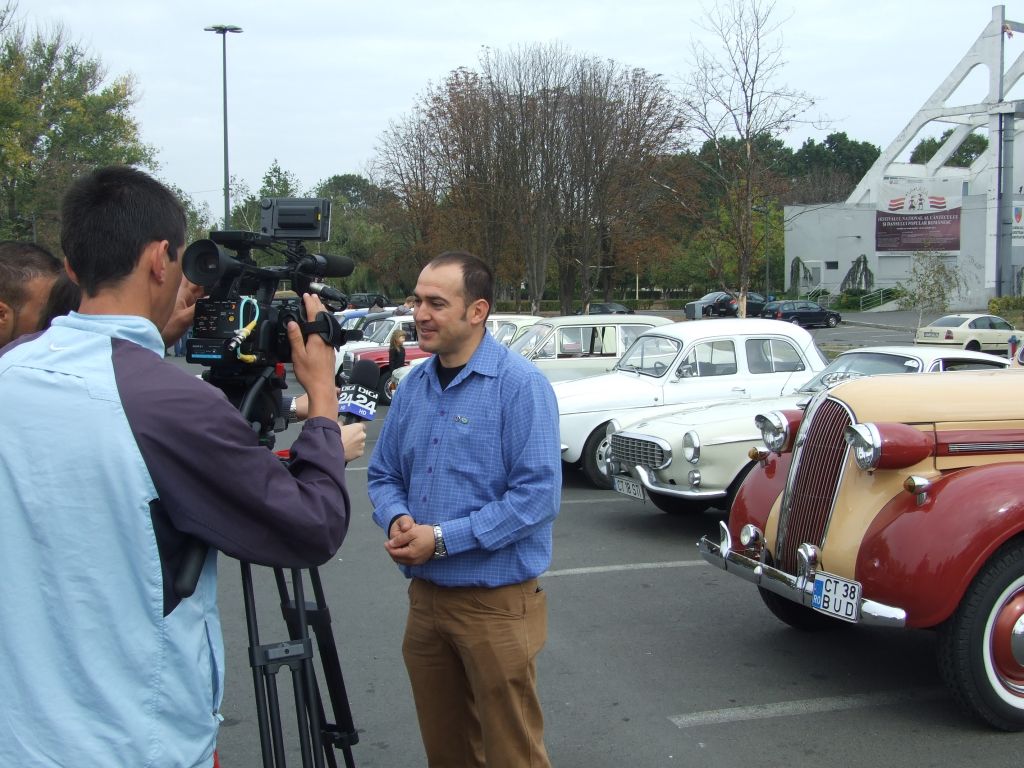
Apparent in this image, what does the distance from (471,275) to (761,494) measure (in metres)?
2.68

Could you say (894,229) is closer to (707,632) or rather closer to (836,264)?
(836,264)

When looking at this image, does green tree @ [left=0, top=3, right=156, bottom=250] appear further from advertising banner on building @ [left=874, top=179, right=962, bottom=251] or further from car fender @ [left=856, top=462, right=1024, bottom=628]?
advertising banner on building @ [left=874, top=179, right=962, bottom=251]

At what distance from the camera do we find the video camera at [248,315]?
2.22 m

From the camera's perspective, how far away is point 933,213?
53875 millimetres

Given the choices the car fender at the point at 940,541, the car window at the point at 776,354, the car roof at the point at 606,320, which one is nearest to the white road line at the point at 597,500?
the car window at the point at 776,354

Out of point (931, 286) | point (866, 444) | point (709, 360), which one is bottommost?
point (866, 444)

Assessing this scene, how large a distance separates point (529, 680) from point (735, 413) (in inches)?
201

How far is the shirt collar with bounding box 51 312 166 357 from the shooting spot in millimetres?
1735

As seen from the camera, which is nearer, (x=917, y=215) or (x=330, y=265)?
(x=330, y=265)

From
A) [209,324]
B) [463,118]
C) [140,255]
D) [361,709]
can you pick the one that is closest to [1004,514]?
[361,709]

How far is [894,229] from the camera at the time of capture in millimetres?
55562

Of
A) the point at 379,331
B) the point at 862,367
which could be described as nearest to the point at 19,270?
the point at 862,367

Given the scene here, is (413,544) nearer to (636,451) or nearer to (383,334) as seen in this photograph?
(636,451)

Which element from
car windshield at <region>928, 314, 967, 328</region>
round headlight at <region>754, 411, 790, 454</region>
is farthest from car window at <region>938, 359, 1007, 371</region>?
car windshield at <region>928, 314, 967, 328</region>
